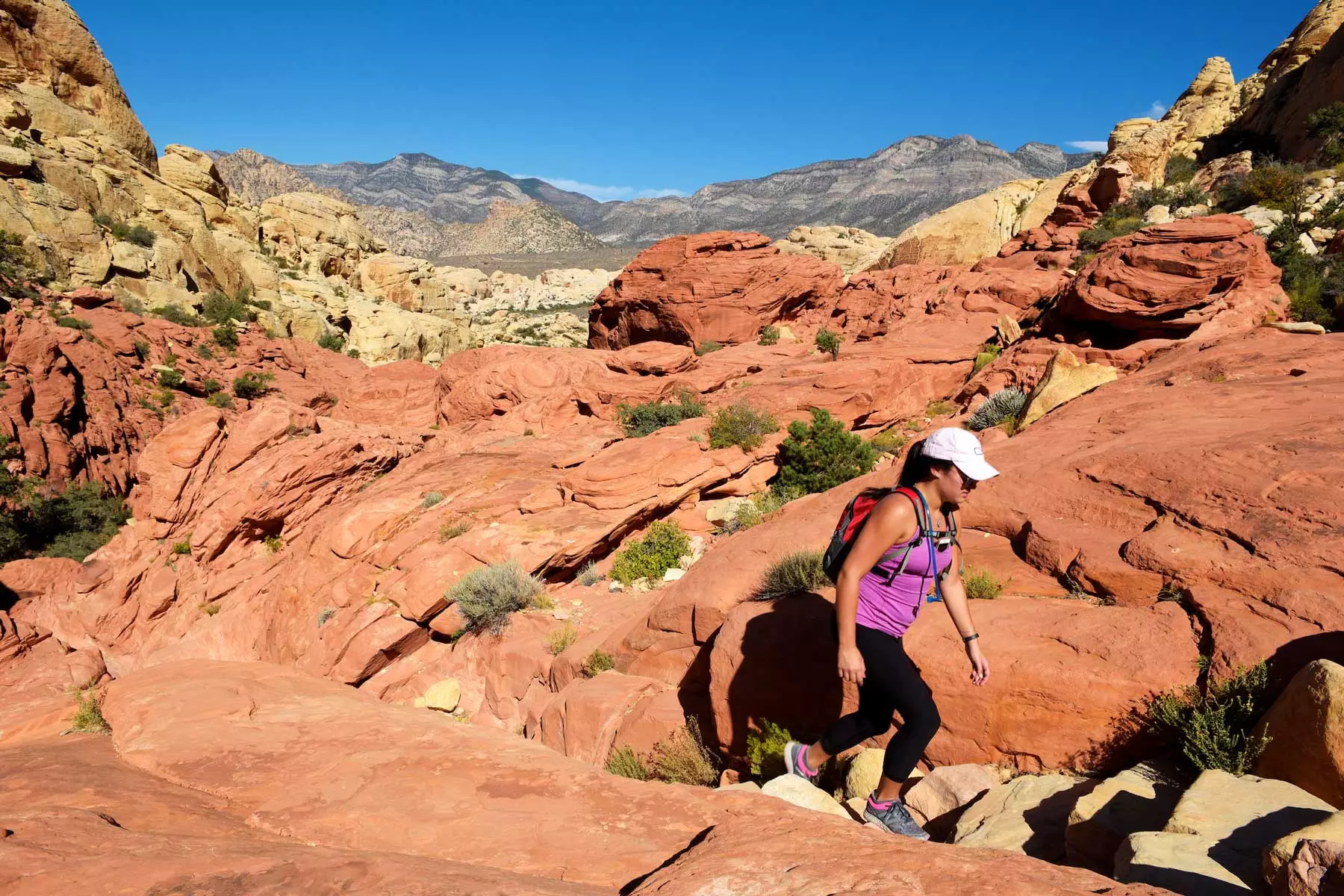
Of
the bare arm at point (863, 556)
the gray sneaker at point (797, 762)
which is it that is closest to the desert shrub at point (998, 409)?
the gray sneaker at point (797, 762)

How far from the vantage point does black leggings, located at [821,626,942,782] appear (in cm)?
344

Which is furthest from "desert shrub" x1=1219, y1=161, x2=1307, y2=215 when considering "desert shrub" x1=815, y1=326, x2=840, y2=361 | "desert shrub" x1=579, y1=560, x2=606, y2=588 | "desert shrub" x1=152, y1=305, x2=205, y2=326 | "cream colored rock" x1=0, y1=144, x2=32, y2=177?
"cream colored rock" x1=0, y1=144, x2=32, y2=177

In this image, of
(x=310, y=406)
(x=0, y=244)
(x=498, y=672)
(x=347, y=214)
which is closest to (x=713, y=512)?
(x=498, y=672)

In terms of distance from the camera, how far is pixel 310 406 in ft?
74.1

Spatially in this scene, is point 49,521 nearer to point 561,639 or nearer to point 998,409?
point 561,639

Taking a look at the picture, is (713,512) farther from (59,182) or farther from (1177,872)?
(59,182)

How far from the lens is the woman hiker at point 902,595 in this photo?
3248 mm

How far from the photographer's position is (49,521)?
49.1 feet

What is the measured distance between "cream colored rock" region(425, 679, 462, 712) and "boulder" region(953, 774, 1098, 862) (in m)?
6.77

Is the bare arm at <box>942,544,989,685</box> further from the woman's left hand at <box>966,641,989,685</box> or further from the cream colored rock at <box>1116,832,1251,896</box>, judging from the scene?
the cream colored rock at <box>1116,832,1251,896</box>

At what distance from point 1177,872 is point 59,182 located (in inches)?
1425

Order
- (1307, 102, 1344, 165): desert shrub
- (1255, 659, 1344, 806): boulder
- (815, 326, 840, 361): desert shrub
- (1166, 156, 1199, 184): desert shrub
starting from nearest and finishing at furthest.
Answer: (1255, 659, 1344, 806): boulder < (1307, 102, 1344, 165): desert shrub < (815, 326, 840, 361): desert shrub < (1166, 156, 1199, 184): desert shrub

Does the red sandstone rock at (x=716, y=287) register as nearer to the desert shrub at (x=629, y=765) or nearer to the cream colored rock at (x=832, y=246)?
the cream colored rock at (x=832, y=246)

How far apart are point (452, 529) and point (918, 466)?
8.80m
